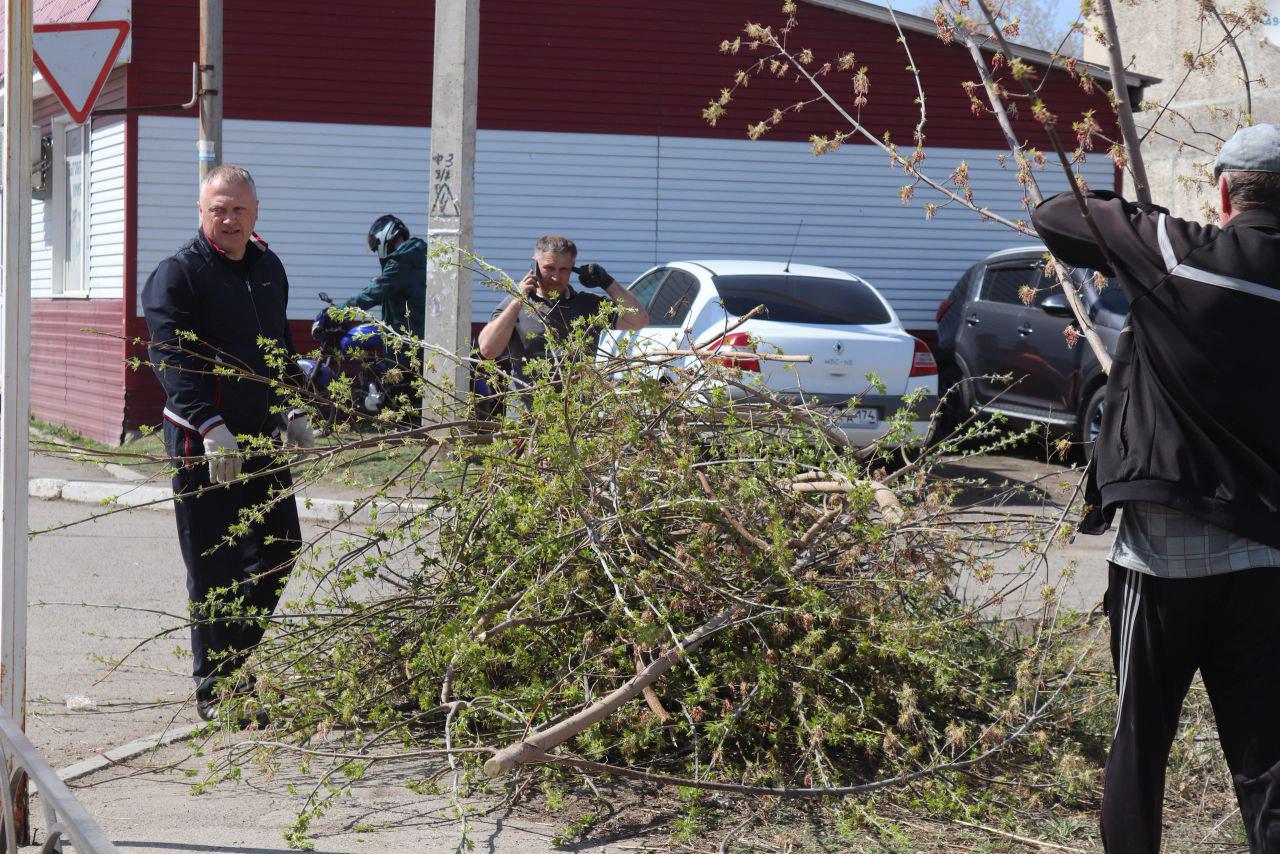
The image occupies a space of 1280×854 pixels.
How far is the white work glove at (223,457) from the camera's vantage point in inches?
201

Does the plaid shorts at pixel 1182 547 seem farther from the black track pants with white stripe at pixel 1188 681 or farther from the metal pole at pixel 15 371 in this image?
the metal pole at pixel 15 371

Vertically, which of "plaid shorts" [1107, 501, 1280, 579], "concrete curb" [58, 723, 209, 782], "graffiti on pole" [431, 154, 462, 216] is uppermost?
"graffiti on pole" [431, 154, 462, 216]

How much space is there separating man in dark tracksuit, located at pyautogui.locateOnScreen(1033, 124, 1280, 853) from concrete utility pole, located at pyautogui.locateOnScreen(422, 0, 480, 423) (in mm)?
7867

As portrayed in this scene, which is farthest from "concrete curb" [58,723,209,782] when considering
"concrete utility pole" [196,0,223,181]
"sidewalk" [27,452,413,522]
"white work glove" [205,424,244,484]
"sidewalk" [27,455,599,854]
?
"concrete utility pole" [196,0,223,181]

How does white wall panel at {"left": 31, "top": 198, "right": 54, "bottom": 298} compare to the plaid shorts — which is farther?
white wall panel at {"left": 31, "top": 198, "right": 54, "bottom": 298}

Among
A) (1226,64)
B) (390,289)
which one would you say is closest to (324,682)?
(390,289)

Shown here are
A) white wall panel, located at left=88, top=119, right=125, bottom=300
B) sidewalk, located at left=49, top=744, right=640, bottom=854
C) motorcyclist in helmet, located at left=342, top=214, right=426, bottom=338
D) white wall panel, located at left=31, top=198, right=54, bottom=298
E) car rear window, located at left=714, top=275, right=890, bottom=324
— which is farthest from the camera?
white wall panel, located at left=31, top=198, right=54, bottom=298

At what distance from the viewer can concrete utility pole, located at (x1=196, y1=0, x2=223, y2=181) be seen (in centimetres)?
1194

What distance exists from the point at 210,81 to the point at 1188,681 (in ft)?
34.3

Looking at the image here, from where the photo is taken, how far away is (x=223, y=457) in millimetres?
4992

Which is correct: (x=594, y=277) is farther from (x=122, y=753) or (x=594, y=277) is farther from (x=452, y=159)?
(x=452, y=159)

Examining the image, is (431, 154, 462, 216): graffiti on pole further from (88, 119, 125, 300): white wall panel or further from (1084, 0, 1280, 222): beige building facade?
(1084, 0, 1280, 222): beige building facade

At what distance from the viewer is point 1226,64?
58.2 ft

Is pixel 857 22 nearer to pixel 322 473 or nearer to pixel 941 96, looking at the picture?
pixel 941 96
